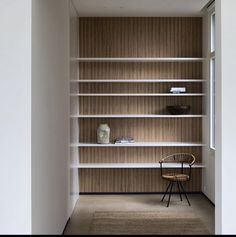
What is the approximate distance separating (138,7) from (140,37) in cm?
76

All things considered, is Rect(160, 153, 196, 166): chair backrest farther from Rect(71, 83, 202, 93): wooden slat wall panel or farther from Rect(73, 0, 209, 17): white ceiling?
Rect(73, 0, 209, 17): white ceiling

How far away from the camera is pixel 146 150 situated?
6.50m

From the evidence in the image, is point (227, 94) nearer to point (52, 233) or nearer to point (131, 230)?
point (52, 233)

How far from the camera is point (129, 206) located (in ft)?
18.5

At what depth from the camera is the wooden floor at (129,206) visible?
15.5ft

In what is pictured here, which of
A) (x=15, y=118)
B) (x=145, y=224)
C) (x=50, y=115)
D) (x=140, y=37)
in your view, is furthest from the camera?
(x=140, y=37)

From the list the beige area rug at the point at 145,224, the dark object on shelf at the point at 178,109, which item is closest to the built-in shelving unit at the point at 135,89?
the dark object on shelf at the point at 178,109

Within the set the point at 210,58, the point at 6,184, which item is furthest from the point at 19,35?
the point at 210,58

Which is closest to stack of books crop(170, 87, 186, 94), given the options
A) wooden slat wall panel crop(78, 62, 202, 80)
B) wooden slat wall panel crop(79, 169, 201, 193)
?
wooden slat wall panel crop(78, 62, 202, 80)

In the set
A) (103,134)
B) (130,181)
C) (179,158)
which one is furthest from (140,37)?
(130,181)

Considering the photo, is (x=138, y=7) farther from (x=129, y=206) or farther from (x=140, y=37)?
(x=129, y=206)

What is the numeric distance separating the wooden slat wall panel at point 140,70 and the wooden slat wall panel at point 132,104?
1.36 ft

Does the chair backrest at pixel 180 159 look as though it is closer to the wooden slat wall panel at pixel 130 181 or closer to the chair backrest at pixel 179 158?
the chair backrest at pixel 179 158

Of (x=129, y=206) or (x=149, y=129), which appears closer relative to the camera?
(x=129, y=206)
